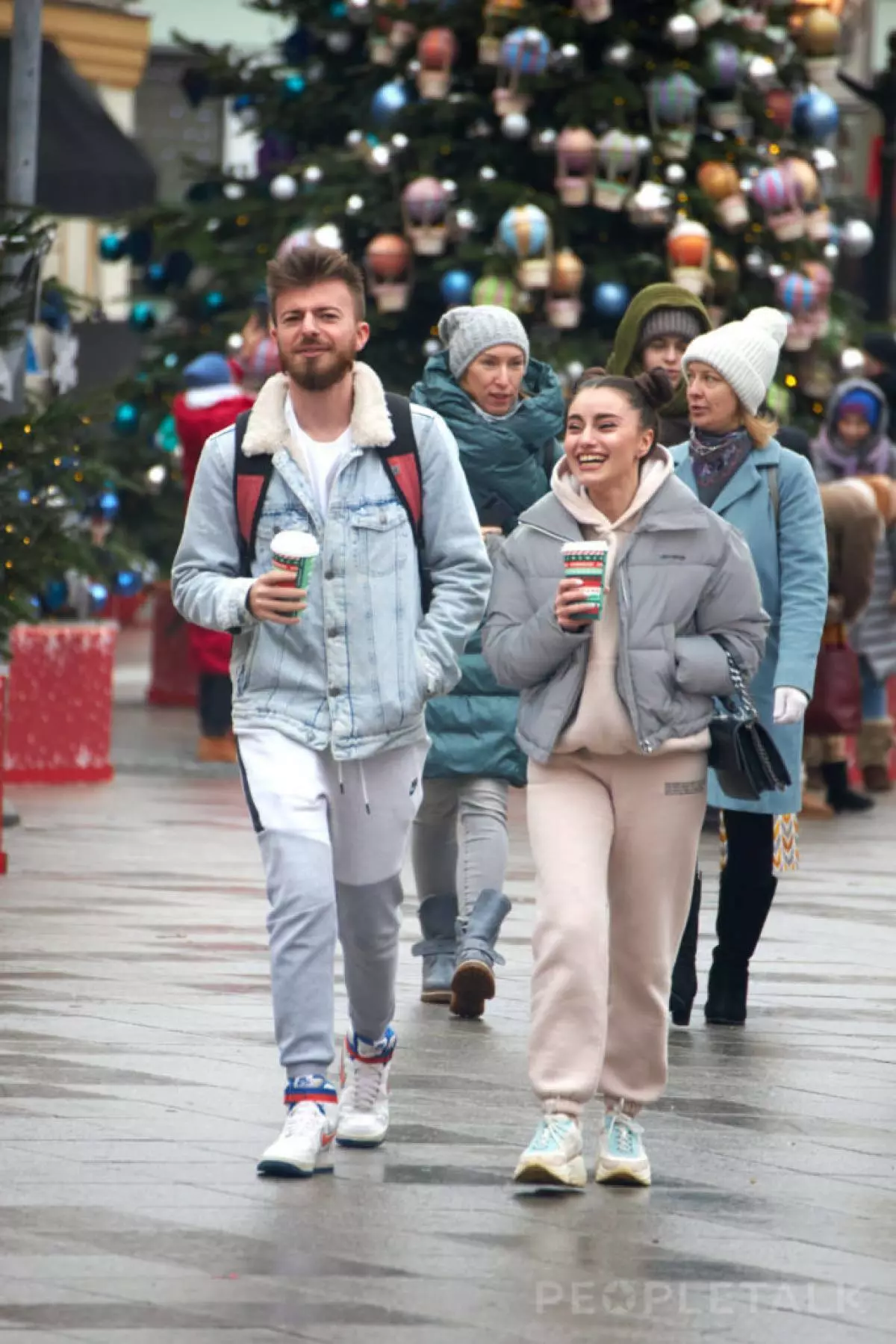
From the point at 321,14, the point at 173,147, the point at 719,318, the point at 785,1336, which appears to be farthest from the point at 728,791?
the point at 173,147

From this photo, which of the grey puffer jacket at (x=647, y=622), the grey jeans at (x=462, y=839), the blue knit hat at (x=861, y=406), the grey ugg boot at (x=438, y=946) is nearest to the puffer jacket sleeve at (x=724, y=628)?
the grey puffer jacket at (x=647, y=622)

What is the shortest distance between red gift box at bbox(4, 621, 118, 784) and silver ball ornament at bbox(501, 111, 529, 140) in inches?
146

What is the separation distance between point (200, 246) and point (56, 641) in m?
3.57

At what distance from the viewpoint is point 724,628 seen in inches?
253

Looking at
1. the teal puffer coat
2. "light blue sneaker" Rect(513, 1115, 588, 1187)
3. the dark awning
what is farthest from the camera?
the dark awning

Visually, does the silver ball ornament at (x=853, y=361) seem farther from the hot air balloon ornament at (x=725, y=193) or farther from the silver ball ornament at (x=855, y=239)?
the hot air balloon ornament at (x=725, y=193)

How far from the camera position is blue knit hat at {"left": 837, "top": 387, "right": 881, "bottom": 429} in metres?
15.7

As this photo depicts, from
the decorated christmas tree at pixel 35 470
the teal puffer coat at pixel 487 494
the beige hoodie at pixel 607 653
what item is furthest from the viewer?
the decorated christmas tree at pixel 35 470

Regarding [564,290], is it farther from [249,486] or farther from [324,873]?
[324,873]

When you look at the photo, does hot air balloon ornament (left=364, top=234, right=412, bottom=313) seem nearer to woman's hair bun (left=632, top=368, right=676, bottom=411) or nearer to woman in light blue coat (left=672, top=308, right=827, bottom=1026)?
woman's hair bun (left=632, top=368, right=676, bottom=411)

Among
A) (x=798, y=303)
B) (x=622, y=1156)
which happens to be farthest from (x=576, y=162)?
(x=622, y=1156)

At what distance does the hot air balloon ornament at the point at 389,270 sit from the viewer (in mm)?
16688

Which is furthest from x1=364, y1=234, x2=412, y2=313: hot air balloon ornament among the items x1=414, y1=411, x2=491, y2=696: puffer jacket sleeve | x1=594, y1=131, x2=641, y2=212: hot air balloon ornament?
x1=414, y1=411, x2=491, y2=696: puffer jacket sleeve

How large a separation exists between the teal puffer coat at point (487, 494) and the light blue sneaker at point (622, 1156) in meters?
2.24
